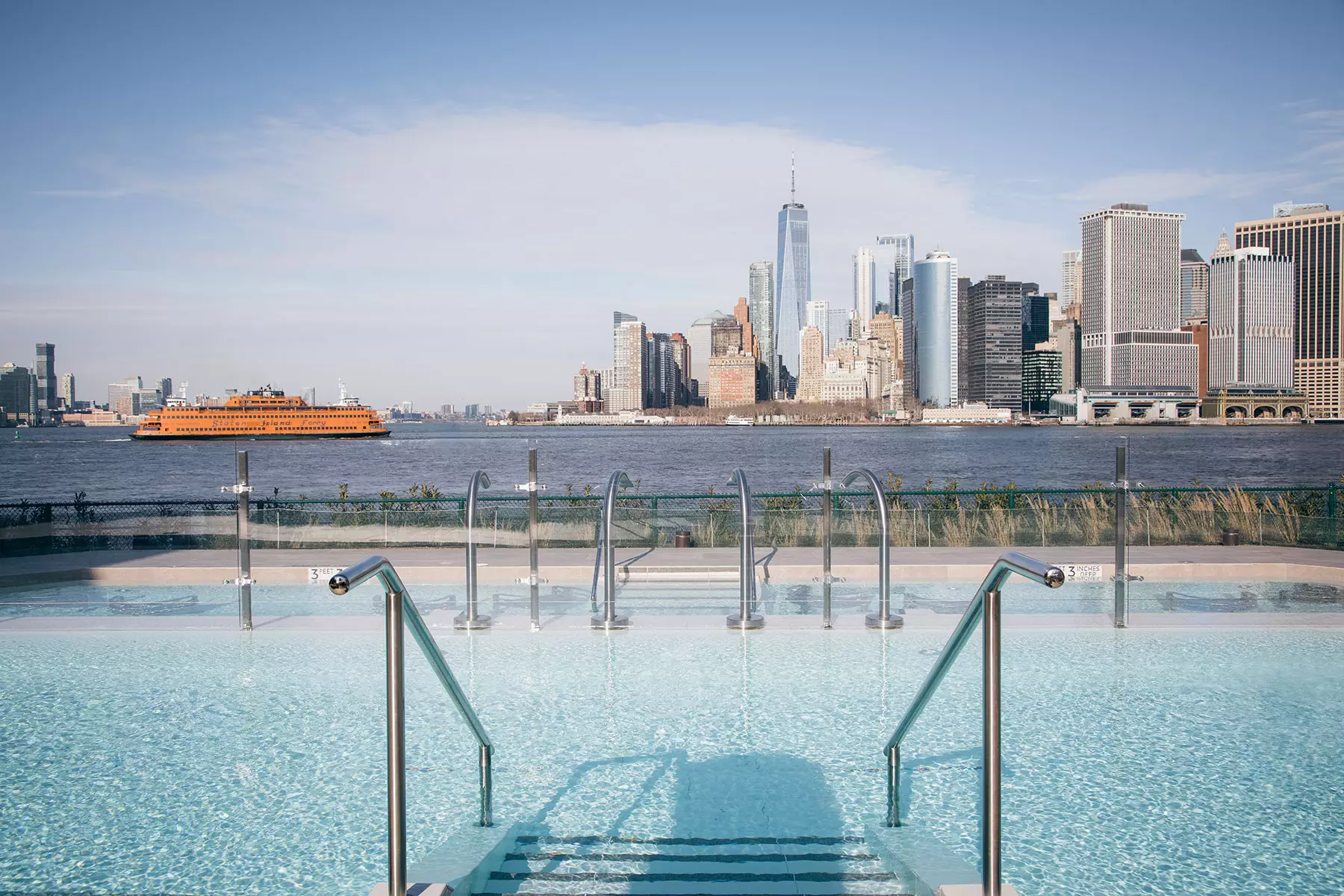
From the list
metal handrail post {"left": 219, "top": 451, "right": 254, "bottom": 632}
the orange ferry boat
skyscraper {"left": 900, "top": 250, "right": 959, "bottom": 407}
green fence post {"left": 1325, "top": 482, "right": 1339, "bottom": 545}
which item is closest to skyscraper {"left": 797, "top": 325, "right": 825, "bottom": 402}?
skyscraper {"left": 900, "top": 250, "right": 959, "bottom": 407}

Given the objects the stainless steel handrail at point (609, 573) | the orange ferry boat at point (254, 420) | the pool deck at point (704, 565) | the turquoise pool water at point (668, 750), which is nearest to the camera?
the turquoise pool water at point (668, 750)

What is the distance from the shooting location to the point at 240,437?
99.4 meters

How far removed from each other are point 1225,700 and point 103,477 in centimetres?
5961

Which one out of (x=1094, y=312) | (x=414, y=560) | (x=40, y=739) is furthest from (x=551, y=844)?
(x=1094, y=312)

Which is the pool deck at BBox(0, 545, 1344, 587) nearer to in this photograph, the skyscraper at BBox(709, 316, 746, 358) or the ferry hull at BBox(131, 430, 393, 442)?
the ferry hull at BBox(131, 430, 393, 442)

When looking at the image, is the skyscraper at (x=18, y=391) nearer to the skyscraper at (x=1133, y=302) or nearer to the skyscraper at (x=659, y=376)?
the skyscraper at (x=659, y=376)

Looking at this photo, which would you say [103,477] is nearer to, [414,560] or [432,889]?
[414,560]

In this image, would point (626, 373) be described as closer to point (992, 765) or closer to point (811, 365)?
point (811, 365)

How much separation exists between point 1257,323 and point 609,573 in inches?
Result: 6088

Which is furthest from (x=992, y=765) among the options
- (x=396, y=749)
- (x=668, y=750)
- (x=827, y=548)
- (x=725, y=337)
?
(x=725, y=337)

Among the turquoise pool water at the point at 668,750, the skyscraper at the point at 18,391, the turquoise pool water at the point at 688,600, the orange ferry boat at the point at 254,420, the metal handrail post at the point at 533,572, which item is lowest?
the turquoise pool water at the point at 668,750

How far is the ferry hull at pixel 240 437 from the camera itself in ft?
314

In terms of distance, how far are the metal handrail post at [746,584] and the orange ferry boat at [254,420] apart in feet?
326

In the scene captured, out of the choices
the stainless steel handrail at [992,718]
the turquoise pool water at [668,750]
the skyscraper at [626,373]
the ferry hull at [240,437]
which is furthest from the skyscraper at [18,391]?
the stainless steel handrail at [992,718]
